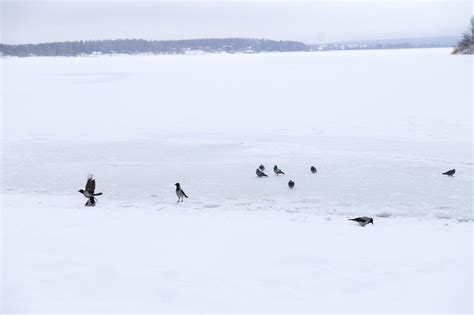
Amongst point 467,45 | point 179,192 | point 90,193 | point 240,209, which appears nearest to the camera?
point 240,209

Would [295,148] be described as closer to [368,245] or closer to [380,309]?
[368,245]

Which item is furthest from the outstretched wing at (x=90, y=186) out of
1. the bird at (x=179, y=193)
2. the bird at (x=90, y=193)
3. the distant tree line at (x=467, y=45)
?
the distant tree line at (x=467, y=45)

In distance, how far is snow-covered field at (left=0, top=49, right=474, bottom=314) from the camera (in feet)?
15.8

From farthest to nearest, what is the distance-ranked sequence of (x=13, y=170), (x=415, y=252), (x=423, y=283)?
(x=13, y=170) → (x=415, y=252) → (x=423, y=283)

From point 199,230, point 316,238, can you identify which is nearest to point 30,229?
point 199,230

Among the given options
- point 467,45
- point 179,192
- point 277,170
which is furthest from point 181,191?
point 467,45

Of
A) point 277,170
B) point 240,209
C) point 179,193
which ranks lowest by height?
point 240,209

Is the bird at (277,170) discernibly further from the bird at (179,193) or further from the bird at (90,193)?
the bird at (90,193)

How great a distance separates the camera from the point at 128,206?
8.83 metres

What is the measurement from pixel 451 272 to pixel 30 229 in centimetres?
520

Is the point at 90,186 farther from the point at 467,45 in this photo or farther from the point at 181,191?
the point at 467,45

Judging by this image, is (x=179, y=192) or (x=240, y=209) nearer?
(x=240, y=209)

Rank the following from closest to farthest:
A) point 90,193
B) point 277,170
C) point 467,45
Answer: point 90,193
point 277,170
point 467,45

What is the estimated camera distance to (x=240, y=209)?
867 cm
